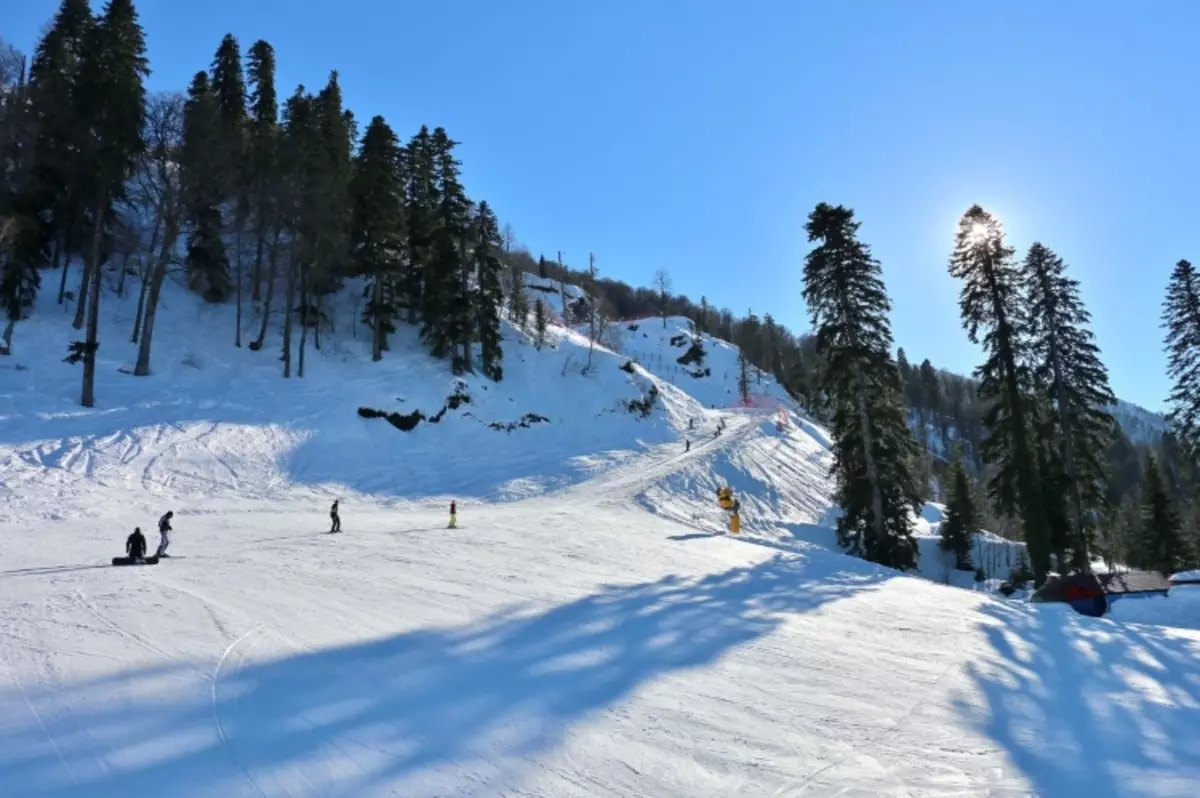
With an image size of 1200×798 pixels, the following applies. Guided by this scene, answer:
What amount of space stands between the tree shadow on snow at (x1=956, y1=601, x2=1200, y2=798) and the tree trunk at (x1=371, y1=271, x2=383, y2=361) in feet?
121

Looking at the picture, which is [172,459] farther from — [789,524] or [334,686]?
[789,524]

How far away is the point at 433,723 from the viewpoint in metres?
7.28

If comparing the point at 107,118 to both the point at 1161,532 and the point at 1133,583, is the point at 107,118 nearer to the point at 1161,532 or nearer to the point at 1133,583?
the point at 1133,583

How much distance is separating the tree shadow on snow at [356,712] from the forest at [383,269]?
1841 cm

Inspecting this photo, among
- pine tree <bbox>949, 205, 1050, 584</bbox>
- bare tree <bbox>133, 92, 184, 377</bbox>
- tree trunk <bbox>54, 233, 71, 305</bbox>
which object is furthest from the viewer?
tree trunk <bbox>54, 233, 71, 305</bbox>

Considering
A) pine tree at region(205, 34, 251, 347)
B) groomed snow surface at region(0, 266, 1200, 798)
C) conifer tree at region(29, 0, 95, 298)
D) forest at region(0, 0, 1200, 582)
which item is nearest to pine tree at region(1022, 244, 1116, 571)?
forest at region(0, 0, 1200, 582)

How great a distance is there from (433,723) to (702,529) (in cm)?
1838

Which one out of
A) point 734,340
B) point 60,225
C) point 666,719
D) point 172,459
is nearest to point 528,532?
point 666,719

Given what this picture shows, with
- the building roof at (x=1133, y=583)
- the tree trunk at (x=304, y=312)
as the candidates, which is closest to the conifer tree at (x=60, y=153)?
the tree trunk at (x=304, y=312)

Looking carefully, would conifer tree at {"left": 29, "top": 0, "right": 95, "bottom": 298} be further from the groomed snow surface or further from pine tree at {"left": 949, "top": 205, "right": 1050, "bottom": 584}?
pine tree at {"left": 949, "top": 205, "right": 1050, "bottom": 584}

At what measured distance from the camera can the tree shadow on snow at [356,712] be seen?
5.95m

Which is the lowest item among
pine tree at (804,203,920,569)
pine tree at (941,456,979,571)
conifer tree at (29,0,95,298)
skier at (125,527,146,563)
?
pine tree at (941,456,979,571)

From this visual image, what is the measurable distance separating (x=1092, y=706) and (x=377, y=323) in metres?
40.0

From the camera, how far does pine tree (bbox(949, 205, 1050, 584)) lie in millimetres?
24488
